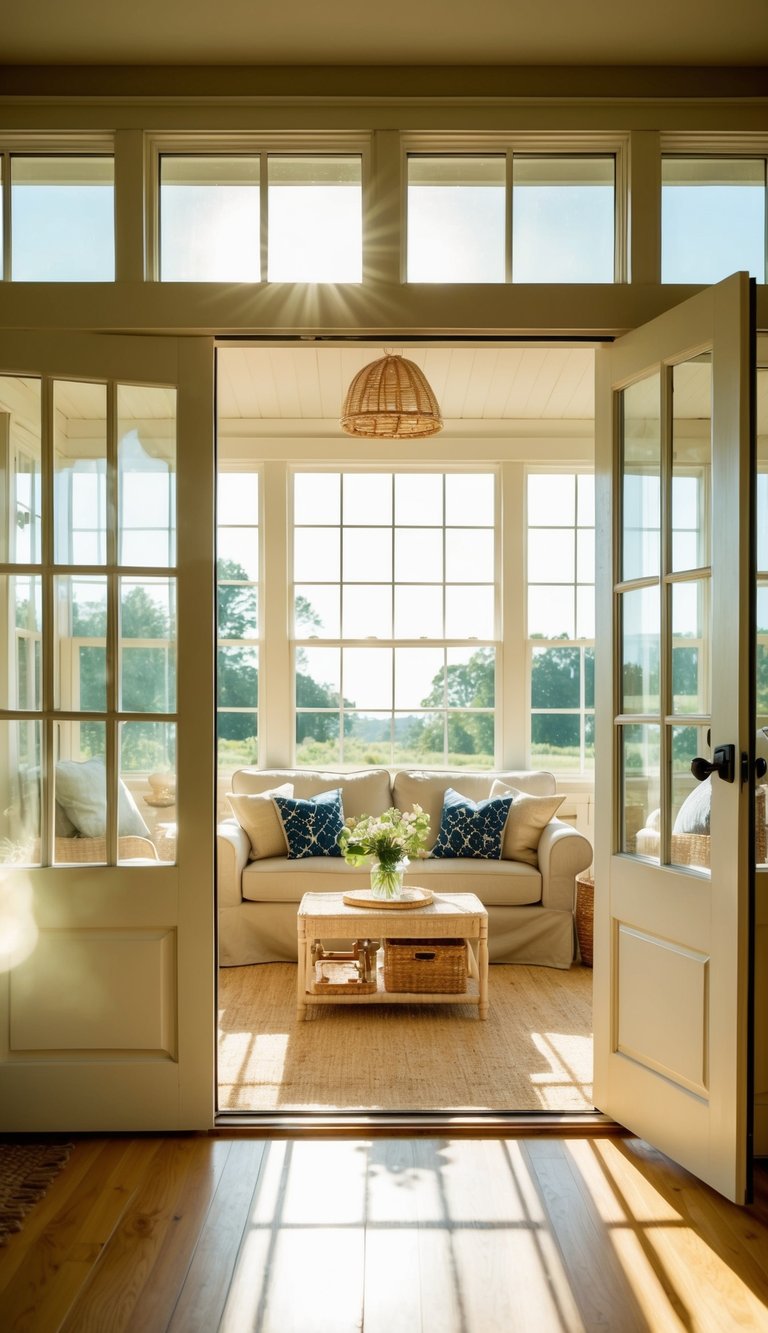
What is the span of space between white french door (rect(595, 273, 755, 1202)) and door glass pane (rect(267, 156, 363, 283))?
2.87 feet

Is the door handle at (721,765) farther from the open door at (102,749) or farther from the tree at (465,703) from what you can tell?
the tree at (465,703)

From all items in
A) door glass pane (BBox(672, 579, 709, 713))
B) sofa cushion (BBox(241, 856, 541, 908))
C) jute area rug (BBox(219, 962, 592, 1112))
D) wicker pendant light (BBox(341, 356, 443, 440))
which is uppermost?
wicker pendant light (BBox(341, 356, 443, 440))

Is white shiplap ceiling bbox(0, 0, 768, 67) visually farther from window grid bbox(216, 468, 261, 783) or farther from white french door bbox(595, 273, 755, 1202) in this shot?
window grid bbox(216, 468, 261, 783)

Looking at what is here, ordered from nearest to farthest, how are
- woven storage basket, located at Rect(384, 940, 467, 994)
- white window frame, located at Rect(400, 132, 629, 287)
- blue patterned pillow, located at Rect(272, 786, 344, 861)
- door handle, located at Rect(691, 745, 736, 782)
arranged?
door handle, located at Rect(691, 745, 736, 782) → white window frame, located at Rect(400, 132, 629, 287) → woven storage basket, located at Rect(384, 940, 467, 994) → blue patterned pillow, located at Rect(272, 786, 344, 861)

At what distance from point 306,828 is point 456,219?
3.39 metres

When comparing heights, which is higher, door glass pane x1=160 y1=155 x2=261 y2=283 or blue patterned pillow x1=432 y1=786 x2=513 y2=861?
door glass pane x1=160 y1=155 x2=261 y2=283

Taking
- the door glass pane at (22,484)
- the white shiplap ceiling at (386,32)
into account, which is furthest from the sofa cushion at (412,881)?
the white shiplap ceiling at (386,32)

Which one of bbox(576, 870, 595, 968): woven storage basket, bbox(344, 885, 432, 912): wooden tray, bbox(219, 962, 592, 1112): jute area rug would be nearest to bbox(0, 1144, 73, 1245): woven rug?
bbox(219, 962, 592, 1112): jute area rug

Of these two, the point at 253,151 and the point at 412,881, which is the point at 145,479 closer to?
the point at 253,151

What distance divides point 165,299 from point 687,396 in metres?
1.57

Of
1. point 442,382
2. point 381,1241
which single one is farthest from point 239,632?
point 381,1241

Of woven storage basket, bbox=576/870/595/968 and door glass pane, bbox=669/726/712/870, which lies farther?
woven storage basket, bbox=576/870/595/968

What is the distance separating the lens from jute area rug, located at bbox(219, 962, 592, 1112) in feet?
12.2

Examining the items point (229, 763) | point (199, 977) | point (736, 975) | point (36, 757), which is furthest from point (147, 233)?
point (229, 763)
